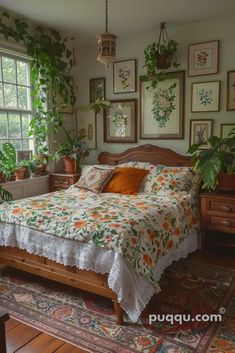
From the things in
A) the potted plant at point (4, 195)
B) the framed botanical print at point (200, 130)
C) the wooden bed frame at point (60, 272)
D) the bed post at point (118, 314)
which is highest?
the framed botanical print at point (200, 130)

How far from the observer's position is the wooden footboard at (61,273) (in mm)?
2143

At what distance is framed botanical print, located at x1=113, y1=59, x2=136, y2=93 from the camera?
160 inches

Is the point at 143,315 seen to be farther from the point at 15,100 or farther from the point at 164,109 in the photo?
the point at 15,100

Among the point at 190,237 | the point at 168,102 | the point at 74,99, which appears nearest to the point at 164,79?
the point at 168,102

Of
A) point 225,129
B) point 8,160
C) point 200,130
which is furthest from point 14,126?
point 225,129

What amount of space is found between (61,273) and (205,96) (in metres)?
2.60

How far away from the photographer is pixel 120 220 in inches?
90.7

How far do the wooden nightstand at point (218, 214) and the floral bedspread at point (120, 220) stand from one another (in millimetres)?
116

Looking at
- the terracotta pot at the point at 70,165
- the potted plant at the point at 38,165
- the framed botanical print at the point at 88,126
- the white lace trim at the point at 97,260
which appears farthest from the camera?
the framed botanical print at the point at 88,126

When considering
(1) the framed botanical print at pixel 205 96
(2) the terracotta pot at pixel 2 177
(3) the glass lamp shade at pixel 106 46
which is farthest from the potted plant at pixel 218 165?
(2) the terracotta pot at pixel 2 177

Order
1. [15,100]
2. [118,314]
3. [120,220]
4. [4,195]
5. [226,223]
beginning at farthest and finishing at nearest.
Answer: [15,100]
[4,195]
[226,223]
[120,220]
[118,314]

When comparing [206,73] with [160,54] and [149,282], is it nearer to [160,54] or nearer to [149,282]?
[160,54]

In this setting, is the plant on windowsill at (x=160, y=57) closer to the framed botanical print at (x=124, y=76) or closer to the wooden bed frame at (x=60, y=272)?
the framed botanical print at (x=124, y=76)

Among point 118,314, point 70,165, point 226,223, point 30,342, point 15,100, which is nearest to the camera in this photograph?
point 30,342
